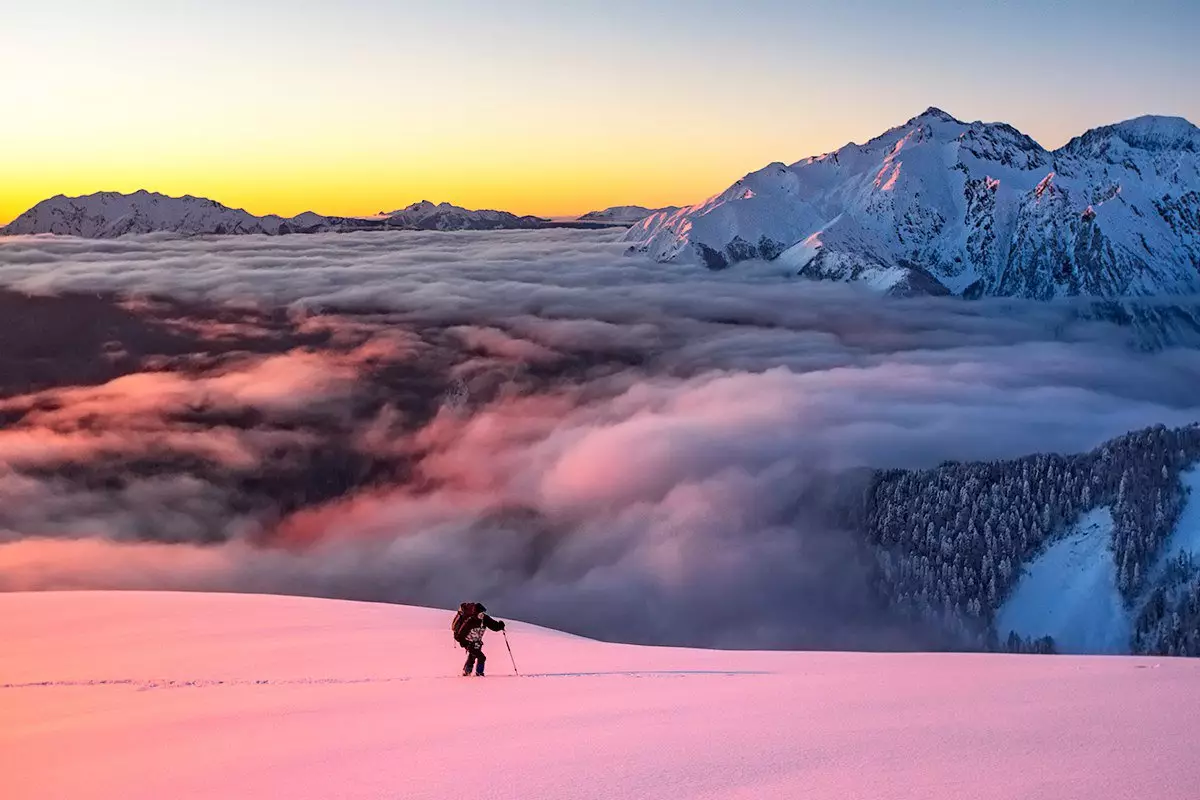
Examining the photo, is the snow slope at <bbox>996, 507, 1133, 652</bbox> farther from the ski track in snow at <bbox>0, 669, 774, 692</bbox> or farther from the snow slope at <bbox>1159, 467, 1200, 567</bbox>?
the ski track in snow at <bbox>0, 669, 774, 692</bbox>

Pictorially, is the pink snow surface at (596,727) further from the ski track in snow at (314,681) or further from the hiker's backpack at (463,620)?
the hiker's backpack at (463,620)

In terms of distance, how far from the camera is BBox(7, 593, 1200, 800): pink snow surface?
643 centimetres

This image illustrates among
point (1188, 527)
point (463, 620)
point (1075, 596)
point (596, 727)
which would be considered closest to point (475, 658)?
point (463, 620)

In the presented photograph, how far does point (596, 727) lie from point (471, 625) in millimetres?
6225

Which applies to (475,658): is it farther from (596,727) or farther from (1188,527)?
(1188,527)

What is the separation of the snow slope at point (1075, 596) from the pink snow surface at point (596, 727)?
15557cm

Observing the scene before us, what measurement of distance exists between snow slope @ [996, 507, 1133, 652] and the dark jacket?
15533 cm

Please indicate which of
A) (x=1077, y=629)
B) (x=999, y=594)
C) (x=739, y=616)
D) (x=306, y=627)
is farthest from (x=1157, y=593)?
(x=306, y=627)

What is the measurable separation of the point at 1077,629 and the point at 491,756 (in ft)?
552

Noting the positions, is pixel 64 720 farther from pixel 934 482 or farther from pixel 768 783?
pixel 934 482

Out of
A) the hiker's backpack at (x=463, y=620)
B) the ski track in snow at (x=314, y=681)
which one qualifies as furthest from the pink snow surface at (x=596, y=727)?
the hiker's backpack at (x=463, y=620)

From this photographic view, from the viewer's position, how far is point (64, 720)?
10.6 metres

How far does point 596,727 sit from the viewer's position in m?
8.34

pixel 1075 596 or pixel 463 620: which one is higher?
pixel 463 620
